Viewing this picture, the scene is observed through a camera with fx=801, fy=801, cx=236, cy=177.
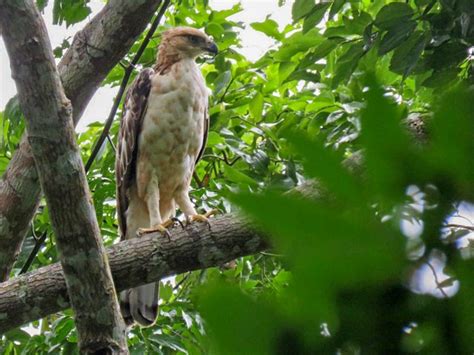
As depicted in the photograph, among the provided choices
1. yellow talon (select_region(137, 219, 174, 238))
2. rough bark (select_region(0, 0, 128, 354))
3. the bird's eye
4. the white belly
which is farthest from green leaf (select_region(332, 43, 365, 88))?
the bird's eye

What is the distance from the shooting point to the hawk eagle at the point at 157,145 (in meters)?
5.13

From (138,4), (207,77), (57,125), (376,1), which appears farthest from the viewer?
(207,77)

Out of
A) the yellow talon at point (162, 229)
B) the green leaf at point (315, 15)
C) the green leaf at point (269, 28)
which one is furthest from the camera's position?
the green leaf at point (269, 28)

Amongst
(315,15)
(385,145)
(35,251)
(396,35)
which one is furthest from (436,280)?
(35,251)

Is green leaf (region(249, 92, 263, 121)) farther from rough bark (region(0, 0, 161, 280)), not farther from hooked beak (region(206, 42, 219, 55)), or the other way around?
rough bark (region(0, 0, 161, 280))

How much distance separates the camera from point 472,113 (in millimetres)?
464

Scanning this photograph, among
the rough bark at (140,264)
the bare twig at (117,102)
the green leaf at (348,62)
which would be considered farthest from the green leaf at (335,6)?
the bare twig at (117,102)

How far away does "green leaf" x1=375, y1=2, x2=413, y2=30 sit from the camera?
3268 millimetres

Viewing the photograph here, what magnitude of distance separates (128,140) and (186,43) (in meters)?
0.83

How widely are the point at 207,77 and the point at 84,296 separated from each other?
10.0ft

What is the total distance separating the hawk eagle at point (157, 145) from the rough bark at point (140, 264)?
49.5 inches

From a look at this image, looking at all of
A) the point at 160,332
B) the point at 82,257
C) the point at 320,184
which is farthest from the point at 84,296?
the point at 320,184

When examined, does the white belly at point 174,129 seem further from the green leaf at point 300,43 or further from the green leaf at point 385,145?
the green leaf at point 385,145

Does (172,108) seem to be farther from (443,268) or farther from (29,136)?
(443,268)
